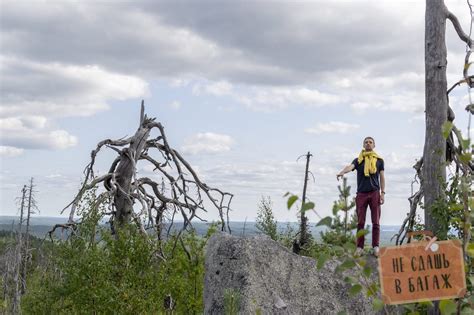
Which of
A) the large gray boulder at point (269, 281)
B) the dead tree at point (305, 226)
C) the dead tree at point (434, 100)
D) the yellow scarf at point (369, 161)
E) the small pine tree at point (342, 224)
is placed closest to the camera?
the small pine tree at point (342, 224)

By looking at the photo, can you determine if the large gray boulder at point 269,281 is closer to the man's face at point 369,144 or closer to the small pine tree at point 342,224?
the man's face at point 369,144

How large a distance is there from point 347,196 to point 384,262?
0.64 metres

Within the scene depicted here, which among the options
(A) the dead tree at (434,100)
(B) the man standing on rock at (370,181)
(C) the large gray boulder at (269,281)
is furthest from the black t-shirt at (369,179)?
(C) the large gray boulder at (269,281)

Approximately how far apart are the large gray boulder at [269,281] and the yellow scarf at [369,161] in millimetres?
1756

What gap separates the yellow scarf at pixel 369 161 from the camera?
32.1ft

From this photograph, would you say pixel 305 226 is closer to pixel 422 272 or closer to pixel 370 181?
pixel 370 181

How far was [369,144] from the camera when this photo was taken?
9.95 meters

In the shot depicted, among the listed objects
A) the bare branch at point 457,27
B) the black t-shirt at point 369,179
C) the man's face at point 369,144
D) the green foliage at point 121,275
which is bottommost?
the green foliage at point 121,275

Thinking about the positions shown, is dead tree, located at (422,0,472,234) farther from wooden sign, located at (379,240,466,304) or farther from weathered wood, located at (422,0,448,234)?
wooden sign, located at (379,240,466,304)

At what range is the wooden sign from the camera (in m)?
3.64

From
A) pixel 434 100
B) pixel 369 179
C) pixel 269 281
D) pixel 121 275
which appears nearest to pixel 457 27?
pixel 434 100

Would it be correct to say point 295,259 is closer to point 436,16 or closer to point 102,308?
point 102,308

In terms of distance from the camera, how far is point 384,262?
146 inches

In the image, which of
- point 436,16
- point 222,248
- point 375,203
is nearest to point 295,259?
point 222,248
